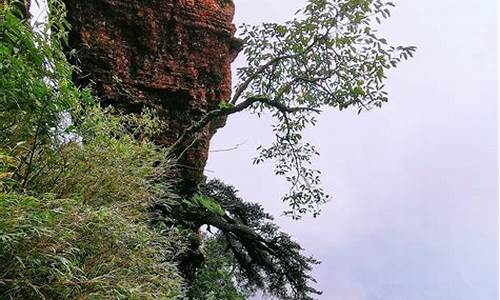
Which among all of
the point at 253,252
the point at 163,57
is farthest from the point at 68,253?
the point at 253,252

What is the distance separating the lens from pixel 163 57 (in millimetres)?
3914

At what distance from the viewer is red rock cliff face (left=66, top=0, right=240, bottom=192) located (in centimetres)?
369

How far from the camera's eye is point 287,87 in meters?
4.24

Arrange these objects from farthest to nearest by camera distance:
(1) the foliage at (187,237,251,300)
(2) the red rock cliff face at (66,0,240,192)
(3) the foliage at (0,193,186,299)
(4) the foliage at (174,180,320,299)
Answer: (4) the foliage at (174,180,320,299)
(1) the foliage at (187,237,251,300)
(2) the red rock cliff face at (66,0,240,192)
(3) the foliage at (0,193,186,299)

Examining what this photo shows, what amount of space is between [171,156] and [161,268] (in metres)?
1.63

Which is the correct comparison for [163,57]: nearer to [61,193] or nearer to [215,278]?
[215,278]

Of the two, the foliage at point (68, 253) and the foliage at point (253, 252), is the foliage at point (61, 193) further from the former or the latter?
the foliage at point (253, 252)

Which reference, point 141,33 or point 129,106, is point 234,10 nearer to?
point 141,33

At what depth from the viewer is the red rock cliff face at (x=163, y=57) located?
12.1ft

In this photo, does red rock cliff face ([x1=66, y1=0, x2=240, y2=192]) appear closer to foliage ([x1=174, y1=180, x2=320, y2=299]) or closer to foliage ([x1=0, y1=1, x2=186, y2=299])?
foliage ([x1=174, y1=180, x2=320, y2=299])

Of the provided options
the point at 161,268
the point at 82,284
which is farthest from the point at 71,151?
the point at 82,284

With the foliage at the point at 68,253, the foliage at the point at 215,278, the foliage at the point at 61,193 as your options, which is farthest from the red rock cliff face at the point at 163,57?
the foliage at the point at 68,253

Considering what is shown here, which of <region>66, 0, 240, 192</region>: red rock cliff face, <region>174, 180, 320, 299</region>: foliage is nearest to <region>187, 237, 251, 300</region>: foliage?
<region>174, 180, 320, 299</region>: foliage

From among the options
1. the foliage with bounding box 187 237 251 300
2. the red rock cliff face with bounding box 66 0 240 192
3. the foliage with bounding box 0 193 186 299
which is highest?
the red rock cliff face with bounding box 66 0 240 192
